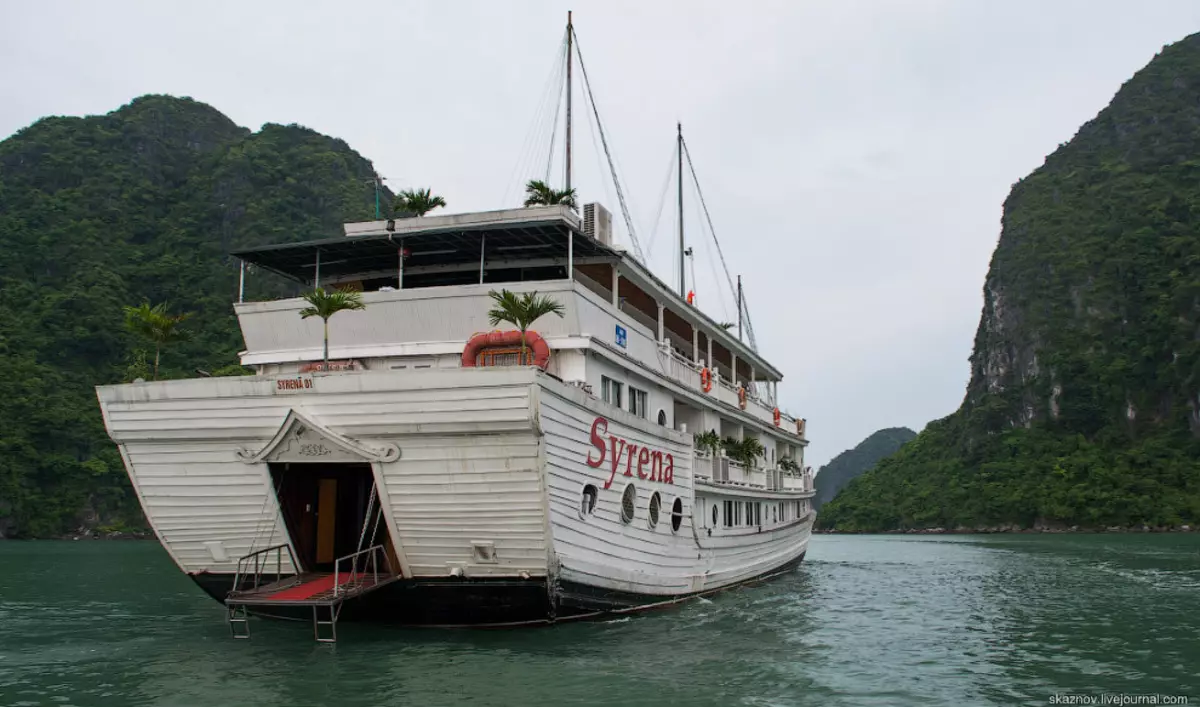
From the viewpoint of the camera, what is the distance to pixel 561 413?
43.6 ft

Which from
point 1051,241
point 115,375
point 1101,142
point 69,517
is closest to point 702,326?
point 69,517

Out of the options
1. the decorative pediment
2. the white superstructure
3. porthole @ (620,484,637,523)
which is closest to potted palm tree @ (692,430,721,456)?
the white superstructure

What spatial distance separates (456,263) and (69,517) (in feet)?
202

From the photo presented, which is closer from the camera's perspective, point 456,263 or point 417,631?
point 417,631

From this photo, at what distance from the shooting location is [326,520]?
16.4 metres

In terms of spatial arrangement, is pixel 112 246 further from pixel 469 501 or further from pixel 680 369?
pixel 469 501

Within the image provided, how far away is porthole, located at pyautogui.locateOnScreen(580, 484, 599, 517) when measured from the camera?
46.3 ft

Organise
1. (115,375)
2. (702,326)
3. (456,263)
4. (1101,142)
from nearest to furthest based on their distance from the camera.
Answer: (456,263) < (702,326) < (115,375) < (1101,142)

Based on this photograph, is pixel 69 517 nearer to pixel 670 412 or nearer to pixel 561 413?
pixel 670 412

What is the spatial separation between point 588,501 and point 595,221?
600cm

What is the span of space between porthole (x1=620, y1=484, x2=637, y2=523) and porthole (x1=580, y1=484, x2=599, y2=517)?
1.13 m

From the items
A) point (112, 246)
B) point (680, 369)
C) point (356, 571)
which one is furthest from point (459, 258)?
point (112, 246)

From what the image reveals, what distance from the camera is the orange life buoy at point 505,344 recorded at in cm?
1527

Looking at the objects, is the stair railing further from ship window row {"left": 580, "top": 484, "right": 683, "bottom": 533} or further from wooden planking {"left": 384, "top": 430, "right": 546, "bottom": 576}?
ship window row {"left": 580, "top": 484, "right": 683, "bottom": 533}
